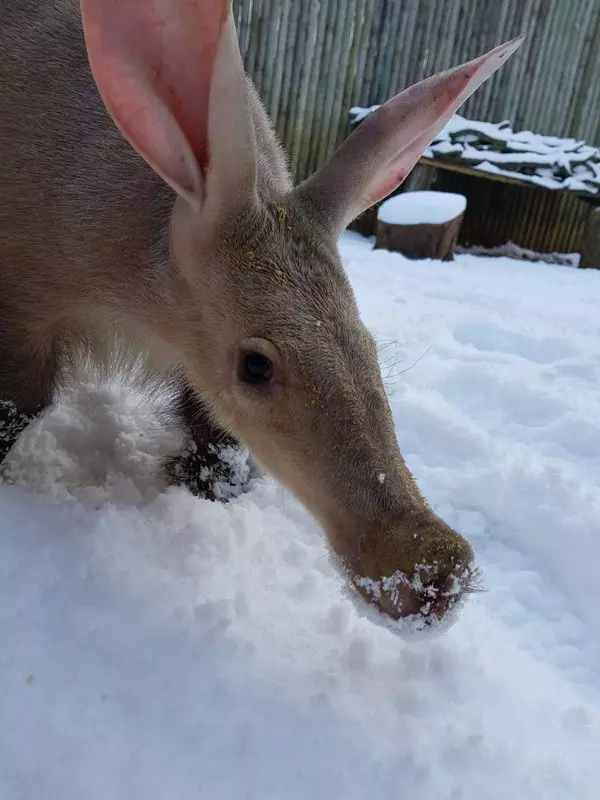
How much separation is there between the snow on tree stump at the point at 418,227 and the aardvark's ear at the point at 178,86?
5.13 meters

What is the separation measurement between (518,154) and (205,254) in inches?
287

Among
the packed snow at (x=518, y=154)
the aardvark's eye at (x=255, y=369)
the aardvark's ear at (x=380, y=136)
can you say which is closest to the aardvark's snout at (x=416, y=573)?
the aardvark's eye at (x=255, y=369)

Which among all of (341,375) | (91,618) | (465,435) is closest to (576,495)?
(465,435)

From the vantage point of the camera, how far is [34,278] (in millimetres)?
1883

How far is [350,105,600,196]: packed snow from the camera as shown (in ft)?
25.1

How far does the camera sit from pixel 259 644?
4.79ft

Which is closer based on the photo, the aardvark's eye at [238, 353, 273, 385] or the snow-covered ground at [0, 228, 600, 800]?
the snow-covered ground at [0, 228, 600, 800]

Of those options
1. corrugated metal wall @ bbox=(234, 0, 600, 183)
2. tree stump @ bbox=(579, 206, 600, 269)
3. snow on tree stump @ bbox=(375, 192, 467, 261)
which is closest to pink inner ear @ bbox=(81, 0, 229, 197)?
snow on tree stump @ bbox=(375, 192, 467, 261)

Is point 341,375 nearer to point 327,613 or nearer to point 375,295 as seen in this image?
point 327,613

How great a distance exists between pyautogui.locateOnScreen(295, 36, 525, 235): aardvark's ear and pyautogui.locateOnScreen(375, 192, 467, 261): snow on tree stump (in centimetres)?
474

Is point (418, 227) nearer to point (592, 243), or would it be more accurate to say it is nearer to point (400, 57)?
point (400, 57)

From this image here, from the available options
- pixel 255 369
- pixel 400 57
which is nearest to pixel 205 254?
pixel 255 369

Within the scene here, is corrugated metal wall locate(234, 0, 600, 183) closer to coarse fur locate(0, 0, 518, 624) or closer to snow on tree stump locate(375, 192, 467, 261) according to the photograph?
snow on tree stump locate(375, 192, 467, 261)

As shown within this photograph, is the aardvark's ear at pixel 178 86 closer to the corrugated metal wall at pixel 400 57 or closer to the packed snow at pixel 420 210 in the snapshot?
the packed snow at pixel 420 210
